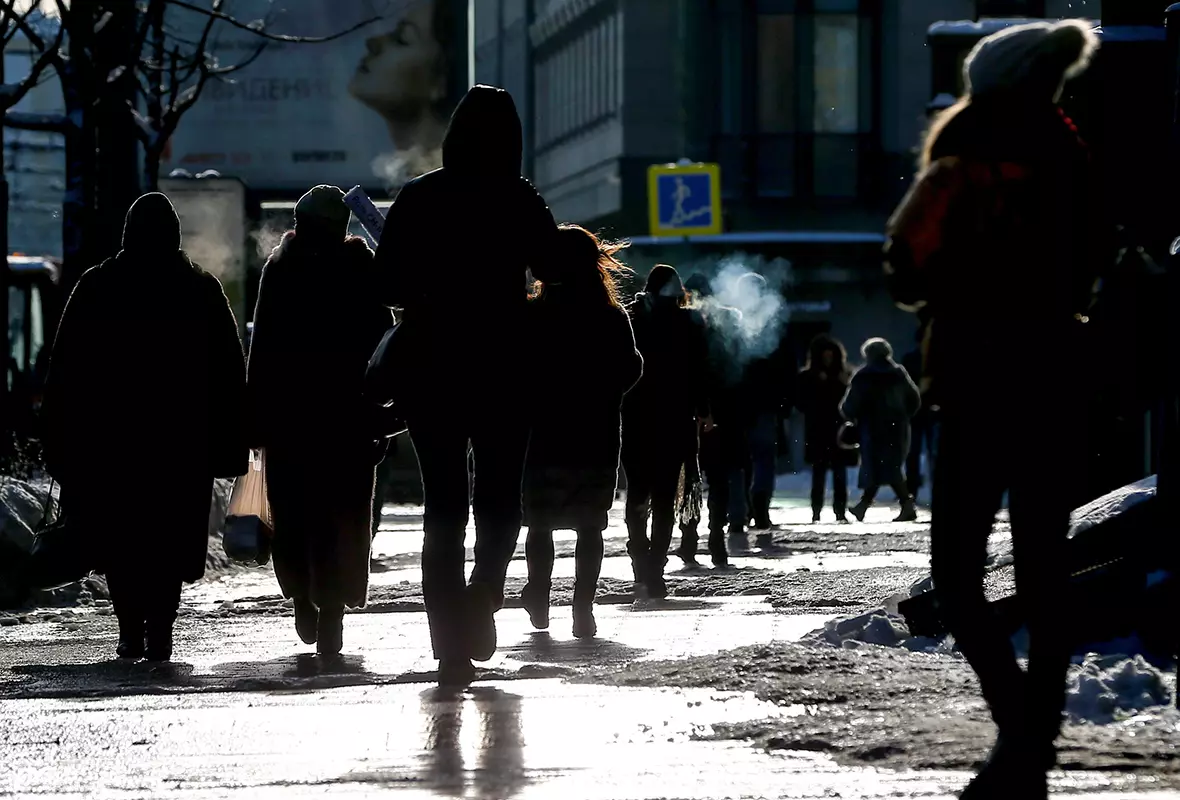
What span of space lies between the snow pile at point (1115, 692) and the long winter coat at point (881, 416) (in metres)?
13.6

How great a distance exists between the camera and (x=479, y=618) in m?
7.89

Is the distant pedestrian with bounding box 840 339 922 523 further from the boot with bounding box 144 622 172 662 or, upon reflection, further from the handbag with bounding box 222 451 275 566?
the boot with bounding box 144 622 172 662

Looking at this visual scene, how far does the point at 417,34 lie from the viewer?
3438cm

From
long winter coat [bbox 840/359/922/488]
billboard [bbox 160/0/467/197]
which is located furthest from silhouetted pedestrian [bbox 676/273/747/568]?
billboard [bbox 160/0/467/197]

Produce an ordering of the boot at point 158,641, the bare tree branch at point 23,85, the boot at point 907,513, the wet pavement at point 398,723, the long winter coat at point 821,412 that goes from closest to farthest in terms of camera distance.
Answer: the wet pavement at point 398,723, the boot at point 158,641, the bare tree branch at point 23,85, the boot at point 907,513, the long winter coat at point 821,412

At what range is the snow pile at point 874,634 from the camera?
856 cm

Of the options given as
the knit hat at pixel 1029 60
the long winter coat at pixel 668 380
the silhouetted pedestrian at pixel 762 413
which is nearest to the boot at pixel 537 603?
the long winter coat at pixel 668 380

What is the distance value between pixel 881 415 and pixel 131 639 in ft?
39.8

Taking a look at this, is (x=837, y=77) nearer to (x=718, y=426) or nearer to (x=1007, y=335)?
(x=718, y=426)

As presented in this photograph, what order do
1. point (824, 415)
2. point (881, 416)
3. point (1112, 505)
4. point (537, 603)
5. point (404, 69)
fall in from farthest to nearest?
point (404, 69)
point (824, 415)
point (881, 416)
point (537, 603)
point (1112, 505)

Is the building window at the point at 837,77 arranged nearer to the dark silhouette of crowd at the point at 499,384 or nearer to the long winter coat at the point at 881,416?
the long winter coat at the point at 881,416

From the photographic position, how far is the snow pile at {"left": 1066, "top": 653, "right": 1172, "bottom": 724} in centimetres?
679

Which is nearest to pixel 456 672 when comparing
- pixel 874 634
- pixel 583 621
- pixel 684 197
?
pixel 874 634

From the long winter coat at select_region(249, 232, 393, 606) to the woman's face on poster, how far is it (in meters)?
25.2
